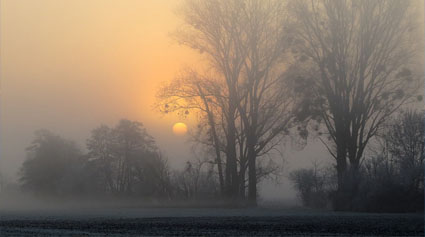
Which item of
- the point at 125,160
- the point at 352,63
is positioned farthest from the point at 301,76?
the point at 125,160

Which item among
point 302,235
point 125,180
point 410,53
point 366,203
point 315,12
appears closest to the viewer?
point 302,235

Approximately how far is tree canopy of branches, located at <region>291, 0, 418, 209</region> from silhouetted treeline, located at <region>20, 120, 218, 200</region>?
20.8 metres

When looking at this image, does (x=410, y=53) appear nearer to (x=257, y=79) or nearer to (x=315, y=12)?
(x=315, y=12)

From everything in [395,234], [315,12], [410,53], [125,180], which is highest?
[315,12]

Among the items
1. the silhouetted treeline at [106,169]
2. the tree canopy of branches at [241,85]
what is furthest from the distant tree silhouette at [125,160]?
the tree canopy of branches at [241,85]

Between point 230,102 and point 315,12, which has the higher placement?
point 315,12

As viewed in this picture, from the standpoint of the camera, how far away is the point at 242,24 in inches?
1412

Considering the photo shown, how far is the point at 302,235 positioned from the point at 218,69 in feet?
Result: 79.7

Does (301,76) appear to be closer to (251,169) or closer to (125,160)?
(251,169)

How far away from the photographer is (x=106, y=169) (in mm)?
60250

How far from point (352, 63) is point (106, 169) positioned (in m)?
34.0

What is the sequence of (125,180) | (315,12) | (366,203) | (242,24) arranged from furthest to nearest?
(125,180) → (242,24) → (315,12) → (366,203)

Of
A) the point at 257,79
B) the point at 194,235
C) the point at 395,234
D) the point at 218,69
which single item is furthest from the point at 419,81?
the point at 194,235

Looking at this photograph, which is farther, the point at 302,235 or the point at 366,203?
the point at 366,203
